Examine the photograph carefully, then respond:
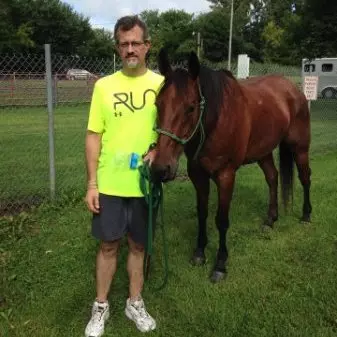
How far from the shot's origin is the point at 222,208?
4035 mm

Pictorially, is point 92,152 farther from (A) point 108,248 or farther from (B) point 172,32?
(B) point 172,32

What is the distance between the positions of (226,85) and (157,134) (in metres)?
1.26

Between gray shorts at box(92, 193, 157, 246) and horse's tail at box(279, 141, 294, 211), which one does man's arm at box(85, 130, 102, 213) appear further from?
horse's tail at box(279, 141, 294, 211)

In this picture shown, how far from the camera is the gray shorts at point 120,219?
2.85 m

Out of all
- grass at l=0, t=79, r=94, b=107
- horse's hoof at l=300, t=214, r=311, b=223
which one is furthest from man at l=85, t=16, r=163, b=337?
grass at l=0, t=79, r=94, b=107

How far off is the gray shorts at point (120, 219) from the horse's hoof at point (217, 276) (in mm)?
1100

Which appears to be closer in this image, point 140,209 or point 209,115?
point 140,209

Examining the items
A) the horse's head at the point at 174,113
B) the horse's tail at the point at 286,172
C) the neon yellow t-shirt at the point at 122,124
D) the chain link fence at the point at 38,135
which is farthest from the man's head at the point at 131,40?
the horse's tail at the point at 286,172

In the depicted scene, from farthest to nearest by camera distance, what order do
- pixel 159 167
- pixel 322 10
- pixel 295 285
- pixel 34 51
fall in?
pixel 34 51 < pixel 322 10 < pixel 295 285 < pixel 159 167

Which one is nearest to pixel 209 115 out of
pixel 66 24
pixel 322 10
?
pixel 322 10

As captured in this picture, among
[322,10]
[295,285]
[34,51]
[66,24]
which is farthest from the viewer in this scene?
[66,24]

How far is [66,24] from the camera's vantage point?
176 feet

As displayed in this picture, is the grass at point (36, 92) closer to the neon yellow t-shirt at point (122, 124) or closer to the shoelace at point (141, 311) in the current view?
the shoelace at point (141, 311)

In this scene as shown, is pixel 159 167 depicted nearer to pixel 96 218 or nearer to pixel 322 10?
pixel 96 218
